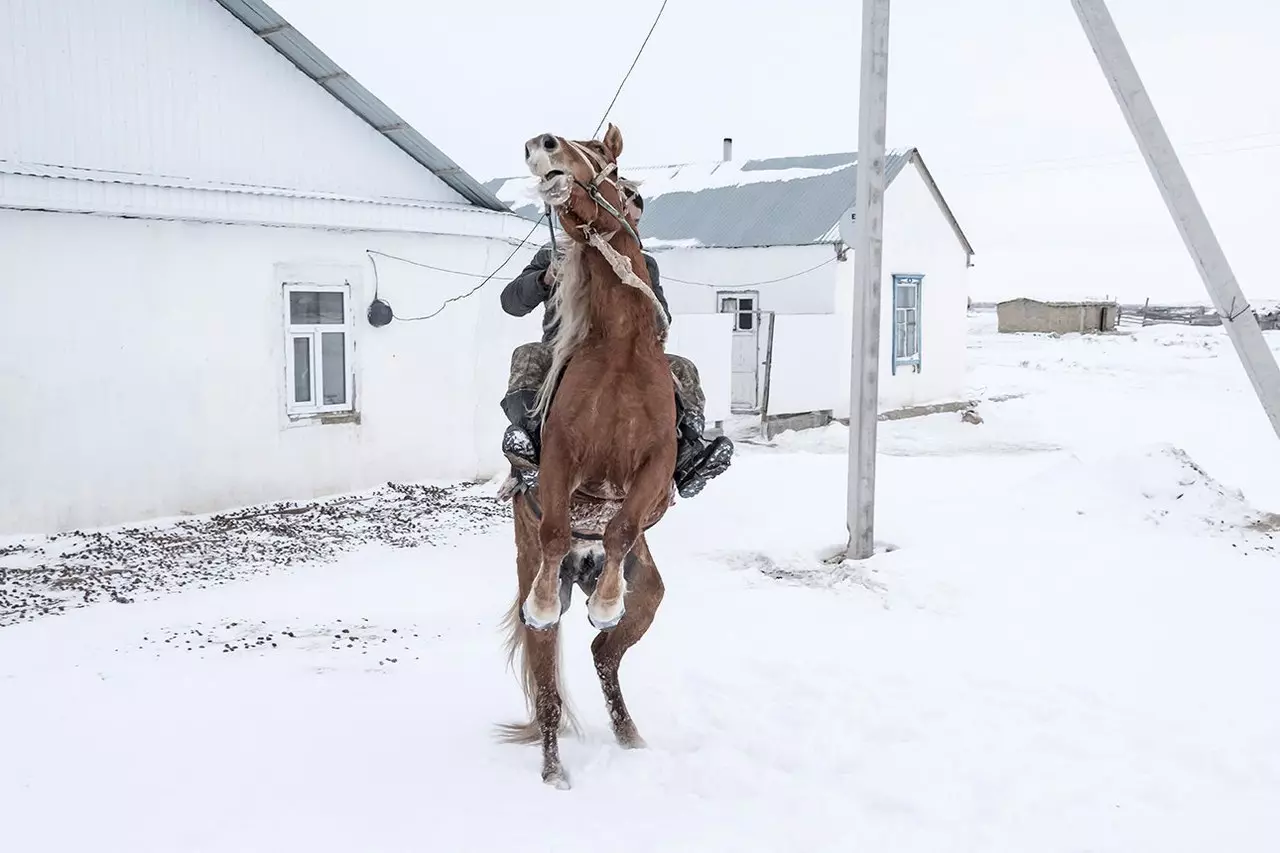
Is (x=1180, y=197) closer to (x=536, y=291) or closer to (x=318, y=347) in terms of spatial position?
(x=536, y=291)

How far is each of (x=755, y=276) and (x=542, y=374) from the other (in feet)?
44.8

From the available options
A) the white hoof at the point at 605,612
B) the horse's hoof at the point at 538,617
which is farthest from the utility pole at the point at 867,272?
the horse's hoof at the point at 538,617

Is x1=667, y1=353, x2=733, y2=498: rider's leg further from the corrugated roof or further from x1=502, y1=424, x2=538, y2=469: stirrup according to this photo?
the corrugated roof

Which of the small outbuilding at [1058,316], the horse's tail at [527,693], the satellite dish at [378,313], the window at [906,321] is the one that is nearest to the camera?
the horse's tail at [527,693]

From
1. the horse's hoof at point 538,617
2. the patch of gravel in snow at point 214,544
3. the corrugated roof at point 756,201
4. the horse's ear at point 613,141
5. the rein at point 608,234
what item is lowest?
the patch of gravel in snow at point 214,544

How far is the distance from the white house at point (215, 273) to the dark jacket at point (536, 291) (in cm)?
549

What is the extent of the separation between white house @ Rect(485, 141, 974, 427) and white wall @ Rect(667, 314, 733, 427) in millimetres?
55

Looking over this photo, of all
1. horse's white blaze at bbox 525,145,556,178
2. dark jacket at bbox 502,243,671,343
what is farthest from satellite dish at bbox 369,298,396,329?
horse's white blaze at bbox 525,145,556,178

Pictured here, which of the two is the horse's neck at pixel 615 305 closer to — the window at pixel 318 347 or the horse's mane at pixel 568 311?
the horse's mane at pixel 568 311

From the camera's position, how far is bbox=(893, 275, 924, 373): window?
17422 mm

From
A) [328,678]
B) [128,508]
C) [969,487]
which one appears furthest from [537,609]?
[969,487]

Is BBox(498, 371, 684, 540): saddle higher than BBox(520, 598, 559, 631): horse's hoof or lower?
higher

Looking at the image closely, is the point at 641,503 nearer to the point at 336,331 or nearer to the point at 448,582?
the point at 448,582

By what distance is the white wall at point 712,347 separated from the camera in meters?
14.9
